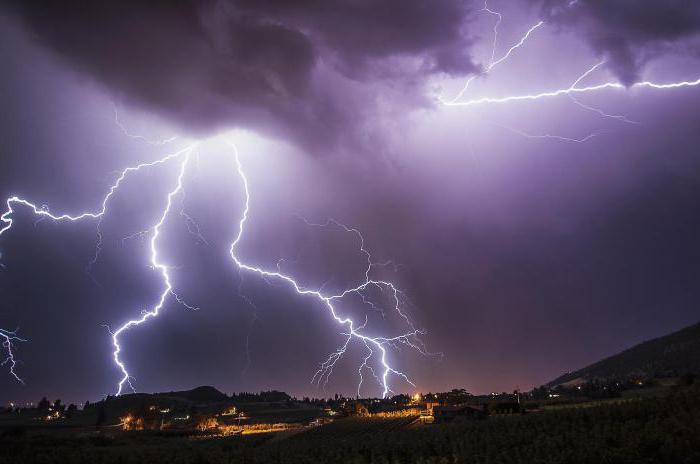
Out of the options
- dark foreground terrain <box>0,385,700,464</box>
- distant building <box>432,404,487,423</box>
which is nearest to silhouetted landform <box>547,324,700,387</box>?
distant building <box>432,404,487,423</box>

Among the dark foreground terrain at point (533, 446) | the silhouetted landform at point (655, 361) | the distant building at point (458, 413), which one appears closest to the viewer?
the dark foreground terrain at point (533, 446)

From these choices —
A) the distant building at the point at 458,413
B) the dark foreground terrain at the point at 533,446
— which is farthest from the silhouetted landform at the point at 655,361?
the dark foreground terrain at the point at 533,446

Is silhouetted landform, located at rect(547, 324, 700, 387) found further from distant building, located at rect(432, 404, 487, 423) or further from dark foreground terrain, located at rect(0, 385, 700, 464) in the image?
dark foreground terrain, located at rect(0, 385, 700, 464)

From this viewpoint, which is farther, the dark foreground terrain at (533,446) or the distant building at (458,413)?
the distant building at (458,413)

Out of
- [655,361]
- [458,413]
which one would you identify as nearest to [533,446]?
[458,413]

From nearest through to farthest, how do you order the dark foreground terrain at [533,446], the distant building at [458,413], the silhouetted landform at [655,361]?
the dark foreground terrain at [533,446], the distant building at [458,413], the silhouetted landform at [655,361]

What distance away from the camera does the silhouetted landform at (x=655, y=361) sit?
219 ft

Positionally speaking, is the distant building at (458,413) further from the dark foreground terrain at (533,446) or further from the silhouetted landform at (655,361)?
the silhouetted landform at (655,361)

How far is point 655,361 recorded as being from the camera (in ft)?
258

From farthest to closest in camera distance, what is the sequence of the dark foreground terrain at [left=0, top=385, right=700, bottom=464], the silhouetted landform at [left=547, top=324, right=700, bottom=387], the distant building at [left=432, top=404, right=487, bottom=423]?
the silhouetted landform at [left=547, top=324, right=700, bottom=387], the distant building at [left=432, top=404, right=487, bottom=423], the dark foreground terrain at [left=0, top=385, right=700, bottom=464]

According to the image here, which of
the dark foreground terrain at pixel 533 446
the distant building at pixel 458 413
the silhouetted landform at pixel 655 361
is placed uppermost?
the silhouetted landform at pixel 655 361

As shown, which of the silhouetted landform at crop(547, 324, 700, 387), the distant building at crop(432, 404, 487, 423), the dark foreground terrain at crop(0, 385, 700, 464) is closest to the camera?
the dark foreground terrain at crop(0, 385, 700, 464)

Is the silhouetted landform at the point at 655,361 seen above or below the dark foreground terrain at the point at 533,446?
above

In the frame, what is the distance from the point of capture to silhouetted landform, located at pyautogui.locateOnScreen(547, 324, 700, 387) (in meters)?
66.7
